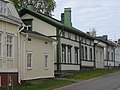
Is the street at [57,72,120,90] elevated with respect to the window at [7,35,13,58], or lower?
lower

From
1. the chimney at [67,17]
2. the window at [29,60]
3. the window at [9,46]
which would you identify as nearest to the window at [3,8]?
the window at [9,46]

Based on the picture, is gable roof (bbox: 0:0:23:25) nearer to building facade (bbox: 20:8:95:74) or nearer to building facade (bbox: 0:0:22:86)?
building facade (bbox: 0:0:22:86)

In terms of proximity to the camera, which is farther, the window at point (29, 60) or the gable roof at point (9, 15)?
the window at point (29, 60)

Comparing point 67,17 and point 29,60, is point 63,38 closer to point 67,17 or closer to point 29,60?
point 67,17

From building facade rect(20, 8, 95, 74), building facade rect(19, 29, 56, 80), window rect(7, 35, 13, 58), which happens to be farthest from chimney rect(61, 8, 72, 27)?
window rect(7, 35, 13, 58)

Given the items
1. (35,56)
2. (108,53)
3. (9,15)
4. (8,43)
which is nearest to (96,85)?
(35,56)

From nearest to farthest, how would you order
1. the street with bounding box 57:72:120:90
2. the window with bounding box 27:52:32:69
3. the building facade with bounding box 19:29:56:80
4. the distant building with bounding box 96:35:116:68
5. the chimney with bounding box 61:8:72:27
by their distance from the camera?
the street with bounding box 57:72:120:90 → the building facade with bounding box 19:29:56:80 → the window with bounding box 27:52:32:69 → the chimney with bounding box 61:8:72:27 → the distant building with bounding box 96:35:116:68

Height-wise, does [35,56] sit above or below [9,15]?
below

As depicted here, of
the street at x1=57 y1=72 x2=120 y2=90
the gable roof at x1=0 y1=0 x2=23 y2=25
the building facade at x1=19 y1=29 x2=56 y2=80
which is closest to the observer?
the street at x1=57 y1=72 x2=120 y2=90

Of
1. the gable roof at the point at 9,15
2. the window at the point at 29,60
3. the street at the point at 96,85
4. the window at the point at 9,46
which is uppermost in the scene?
the gable roof at the point at 9,15

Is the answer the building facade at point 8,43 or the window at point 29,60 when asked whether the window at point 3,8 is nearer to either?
the building facade at point 8,43

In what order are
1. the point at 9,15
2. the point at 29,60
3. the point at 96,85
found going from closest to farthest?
the point at 9,15 < the point at 96,85 < the point at 29,60

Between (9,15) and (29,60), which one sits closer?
(9,15)

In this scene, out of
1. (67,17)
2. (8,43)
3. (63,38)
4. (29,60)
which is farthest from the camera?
(67,17)
